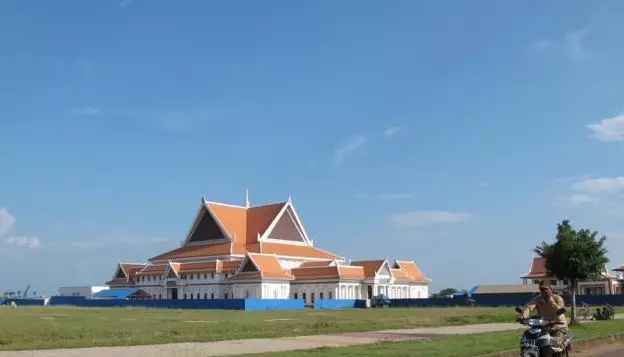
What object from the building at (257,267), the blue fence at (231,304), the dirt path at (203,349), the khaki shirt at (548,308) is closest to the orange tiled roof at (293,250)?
the building at (257,267)

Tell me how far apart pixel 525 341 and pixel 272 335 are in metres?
14.1

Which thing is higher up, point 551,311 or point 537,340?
point 551,311

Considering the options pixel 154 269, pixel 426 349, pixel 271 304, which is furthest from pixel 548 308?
pixel 154 269

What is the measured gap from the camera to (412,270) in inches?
4592

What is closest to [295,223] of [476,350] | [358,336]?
[358,336]

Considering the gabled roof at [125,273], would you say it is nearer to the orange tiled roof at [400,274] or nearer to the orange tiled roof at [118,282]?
the orange tiled roof at [118,282]

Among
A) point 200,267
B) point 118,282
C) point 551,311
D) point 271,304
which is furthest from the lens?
point 118,282

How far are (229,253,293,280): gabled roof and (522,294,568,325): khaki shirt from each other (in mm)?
82893

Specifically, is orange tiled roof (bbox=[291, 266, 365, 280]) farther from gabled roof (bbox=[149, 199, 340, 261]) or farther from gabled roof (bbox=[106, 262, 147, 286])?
gabled roof (bbox=[106, 262, 147, 286])

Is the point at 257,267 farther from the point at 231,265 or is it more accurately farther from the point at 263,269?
the point at 231,265

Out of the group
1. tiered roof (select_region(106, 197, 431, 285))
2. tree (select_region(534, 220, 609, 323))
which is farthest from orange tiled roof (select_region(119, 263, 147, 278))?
tree (select_region(534, 220, 609, 323))

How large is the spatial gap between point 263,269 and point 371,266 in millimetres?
17579

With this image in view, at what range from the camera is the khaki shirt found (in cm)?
1157

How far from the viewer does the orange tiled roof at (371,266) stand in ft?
330
